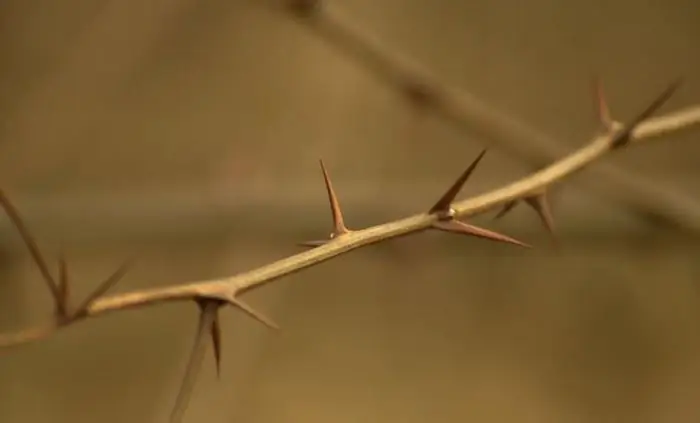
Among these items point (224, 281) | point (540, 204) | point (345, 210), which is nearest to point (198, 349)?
point (224, 281)

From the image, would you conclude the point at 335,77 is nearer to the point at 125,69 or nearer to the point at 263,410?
the point at 125,69

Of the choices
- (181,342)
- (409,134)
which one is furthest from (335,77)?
(181,342)

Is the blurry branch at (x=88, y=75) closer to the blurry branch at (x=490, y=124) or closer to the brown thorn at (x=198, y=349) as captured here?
the blurry branch at (x=490, y=124)

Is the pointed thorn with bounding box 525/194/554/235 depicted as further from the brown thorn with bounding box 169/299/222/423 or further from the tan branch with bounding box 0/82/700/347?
the brown thorn with bounding box 169/299/222/423

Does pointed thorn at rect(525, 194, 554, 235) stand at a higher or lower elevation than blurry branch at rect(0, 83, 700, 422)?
higher

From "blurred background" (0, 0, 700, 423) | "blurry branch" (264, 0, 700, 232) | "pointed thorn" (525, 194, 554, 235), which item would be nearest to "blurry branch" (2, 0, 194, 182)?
"blurred background" (0, 0, 700, 423)

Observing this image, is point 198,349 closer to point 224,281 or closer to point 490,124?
point 224,281
